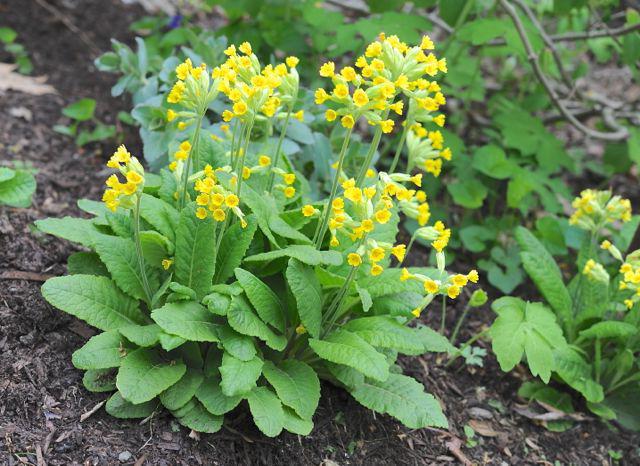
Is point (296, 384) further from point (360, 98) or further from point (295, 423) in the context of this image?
point (360, 98)

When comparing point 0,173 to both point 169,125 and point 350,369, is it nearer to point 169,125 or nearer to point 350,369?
point 169,125

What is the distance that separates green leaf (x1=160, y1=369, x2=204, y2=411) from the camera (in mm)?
2701

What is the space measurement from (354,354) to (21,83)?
132 inches

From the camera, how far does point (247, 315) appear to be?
275 cm

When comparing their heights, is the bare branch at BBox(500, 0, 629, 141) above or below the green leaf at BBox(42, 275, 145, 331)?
above

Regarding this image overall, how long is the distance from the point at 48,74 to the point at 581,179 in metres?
4.09

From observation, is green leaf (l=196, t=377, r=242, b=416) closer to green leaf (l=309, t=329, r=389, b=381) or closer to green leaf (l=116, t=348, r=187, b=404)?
green leaf (l=116, t=348, r=187, b=404)

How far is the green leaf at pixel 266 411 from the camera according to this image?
8.46 ft

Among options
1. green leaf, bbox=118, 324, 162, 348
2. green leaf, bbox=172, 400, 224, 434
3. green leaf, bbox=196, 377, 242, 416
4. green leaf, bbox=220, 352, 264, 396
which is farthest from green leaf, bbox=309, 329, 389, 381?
green leaf, bbox=118, 324, 162, 348

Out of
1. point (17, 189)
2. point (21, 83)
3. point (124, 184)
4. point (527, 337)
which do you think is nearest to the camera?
point (124, 184)

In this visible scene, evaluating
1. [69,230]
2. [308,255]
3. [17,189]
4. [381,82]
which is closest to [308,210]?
[308,255]

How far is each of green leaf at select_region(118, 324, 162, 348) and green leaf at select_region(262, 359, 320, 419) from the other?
45 centimetres

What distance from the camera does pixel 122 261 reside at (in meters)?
2.90

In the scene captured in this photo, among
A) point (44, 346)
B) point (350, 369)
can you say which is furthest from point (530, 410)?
point (44, 346)
